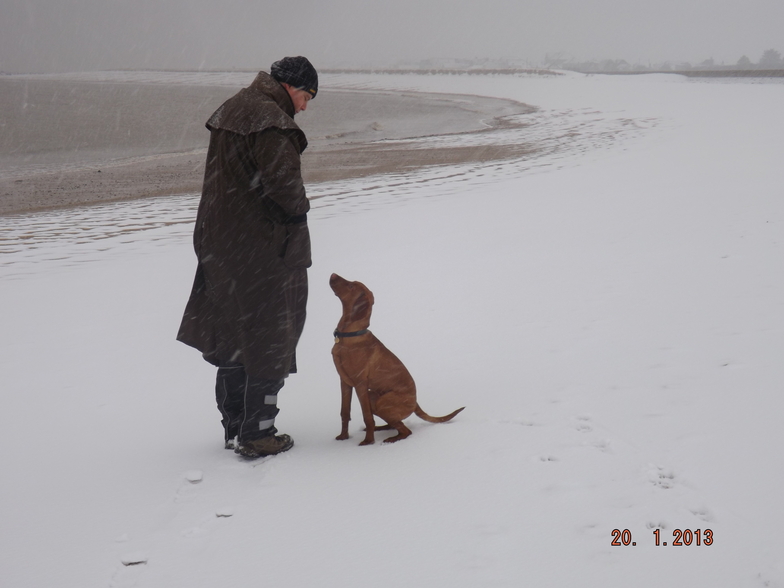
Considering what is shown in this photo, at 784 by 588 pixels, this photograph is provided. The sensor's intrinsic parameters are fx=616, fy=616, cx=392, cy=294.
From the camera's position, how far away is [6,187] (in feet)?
42.8

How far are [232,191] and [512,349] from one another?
2.21 meters

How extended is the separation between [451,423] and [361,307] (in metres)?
0.78

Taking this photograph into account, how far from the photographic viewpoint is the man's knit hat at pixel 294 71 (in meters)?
2.69

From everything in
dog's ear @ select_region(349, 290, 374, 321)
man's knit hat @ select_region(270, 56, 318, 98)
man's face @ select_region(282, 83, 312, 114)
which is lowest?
dog's ear @ select_region(349, 290, 374, 321)

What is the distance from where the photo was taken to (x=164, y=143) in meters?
21.2

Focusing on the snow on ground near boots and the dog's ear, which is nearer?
the snow on ground near boots

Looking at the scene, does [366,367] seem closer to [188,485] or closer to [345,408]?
[345,408]

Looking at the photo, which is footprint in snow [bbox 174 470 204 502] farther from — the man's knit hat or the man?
the man's knit hat

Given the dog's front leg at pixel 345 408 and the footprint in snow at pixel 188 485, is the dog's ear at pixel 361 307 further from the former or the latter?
the footprint in snow at pixel 188 485

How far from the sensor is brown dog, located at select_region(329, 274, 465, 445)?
112 inches

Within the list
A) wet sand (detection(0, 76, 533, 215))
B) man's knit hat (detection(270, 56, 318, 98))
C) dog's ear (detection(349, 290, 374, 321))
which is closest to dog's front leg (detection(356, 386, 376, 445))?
dog's ear (detection(349, 290, 374, 321))

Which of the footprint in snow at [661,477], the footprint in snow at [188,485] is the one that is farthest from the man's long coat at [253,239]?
the footprint in snow at [661,477]

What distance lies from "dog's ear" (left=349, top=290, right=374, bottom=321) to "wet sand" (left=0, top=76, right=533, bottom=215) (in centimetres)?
983

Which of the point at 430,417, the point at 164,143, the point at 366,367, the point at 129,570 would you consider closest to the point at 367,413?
the point at 366,367
